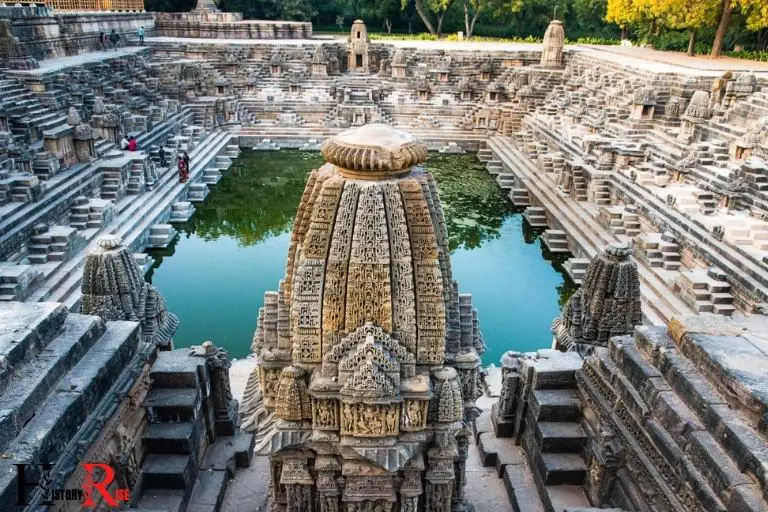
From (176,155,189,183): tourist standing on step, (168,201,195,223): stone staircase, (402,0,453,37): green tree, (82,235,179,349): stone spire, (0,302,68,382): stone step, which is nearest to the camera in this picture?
(0,302,68,382): stone step

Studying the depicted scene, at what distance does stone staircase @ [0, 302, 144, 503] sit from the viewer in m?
5.01

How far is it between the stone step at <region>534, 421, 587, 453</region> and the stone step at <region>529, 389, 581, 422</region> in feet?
0.30

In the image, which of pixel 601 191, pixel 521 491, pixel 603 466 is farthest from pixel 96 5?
pixel 603 466

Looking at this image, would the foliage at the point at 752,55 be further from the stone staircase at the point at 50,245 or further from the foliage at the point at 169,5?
the foliage at the point at 169,5

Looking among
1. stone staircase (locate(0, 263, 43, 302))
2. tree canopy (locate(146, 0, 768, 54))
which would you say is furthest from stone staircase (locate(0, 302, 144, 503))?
tree canopy (locate(146, 0, 768, 54))

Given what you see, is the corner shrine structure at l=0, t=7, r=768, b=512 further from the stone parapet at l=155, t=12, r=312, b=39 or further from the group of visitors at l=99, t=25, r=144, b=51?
the stone parapet at l=155, t=12, r=312, b=39

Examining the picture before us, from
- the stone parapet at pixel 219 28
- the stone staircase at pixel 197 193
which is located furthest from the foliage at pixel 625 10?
the stone staircase at pixel 197 193

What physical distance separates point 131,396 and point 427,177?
4.35m

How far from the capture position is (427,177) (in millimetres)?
5492

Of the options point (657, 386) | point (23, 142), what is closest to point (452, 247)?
point (657, 386)

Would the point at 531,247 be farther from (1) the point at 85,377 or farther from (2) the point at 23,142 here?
(2) the point at 23,142

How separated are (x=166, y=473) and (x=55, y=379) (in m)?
1.90

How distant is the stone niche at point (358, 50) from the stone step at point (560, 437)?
113ft

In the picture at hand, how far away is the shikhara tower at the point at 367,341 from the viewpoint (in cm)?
512
